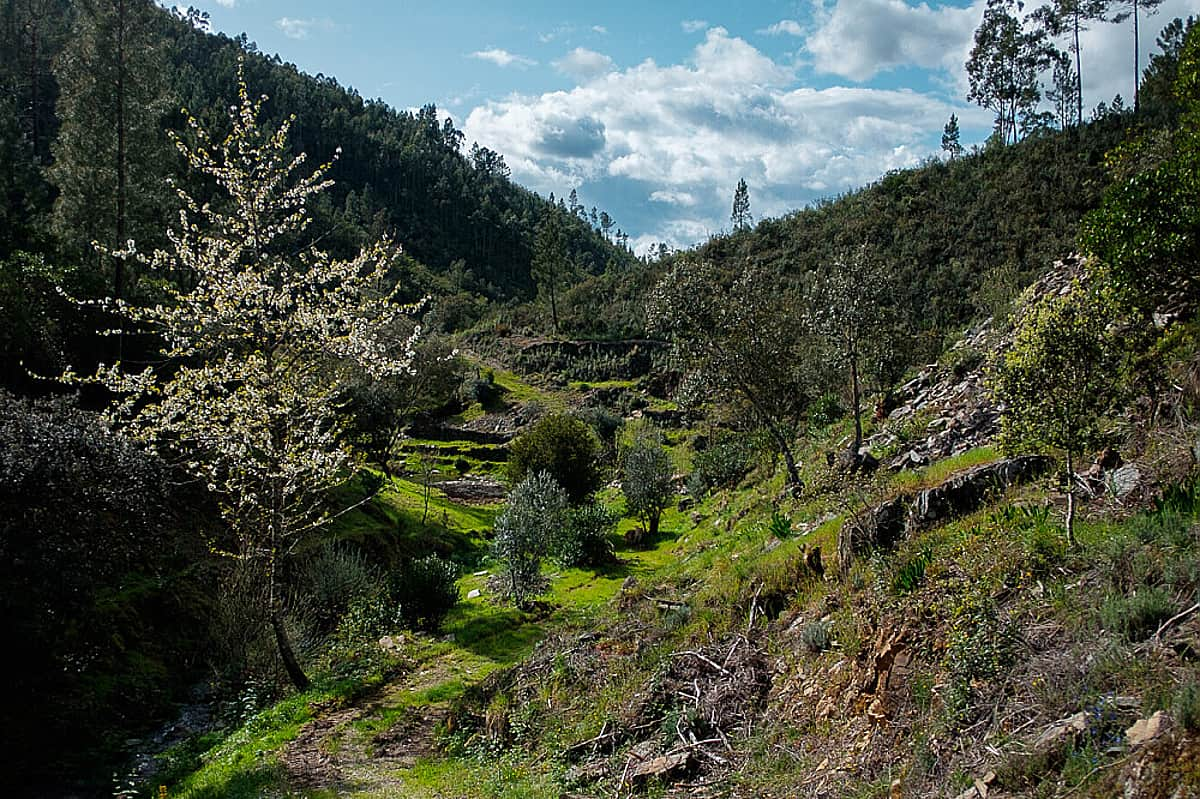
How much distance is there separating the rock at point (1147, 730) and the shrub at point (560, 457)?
2511 centimetres

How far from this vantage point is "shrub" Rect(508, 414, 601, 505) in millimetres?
29203

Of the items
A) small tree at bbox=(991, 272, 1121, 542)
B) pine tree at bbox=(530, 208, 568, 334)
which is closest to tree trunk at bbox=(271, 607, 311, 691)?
small tree at bbox=(991, 272, 1121, 542)

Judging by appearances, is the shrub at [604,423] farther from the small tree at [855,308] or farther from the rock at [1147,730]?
the rock at [1147,730]

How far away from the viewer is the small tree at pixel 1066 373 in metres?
6.81

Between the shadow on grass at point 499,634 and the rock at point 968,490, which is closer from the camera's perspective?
the rock at point 968,490

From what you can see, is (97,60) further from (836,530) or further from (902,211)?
(902,211)

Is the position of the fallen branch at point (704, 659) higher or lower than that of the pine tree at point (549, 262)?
lower

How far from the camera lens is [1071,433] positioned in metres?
6.80

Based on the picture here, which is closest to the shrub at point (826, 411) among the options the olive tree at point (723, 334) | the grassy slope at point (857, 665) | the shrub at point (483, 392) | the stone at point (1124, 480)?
the olive tree at point (723, 334)

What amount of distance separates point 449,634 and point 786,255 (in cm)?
5647

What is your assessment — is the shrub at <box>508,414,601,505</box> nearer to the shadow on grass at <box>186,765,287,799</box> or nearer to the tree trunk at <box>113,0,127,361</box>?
the tree trunk at <box>113,0,127,361</box>

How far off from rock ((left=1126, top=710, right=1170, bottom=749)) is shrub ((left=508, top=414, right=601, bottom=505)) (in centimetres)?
2511

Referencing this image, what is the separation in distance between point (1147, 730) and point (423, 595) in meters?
14.2

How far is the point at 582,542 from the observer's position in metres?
22.0
